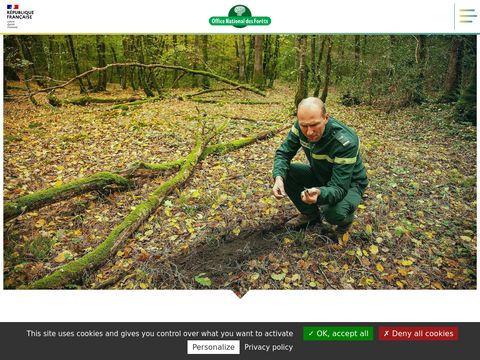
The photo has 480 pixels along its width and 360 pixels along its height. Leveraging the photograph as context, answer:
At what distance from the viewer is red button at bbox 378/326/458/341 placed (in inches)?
90.5

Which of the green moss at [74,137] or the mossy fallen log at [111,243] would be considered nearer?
the mossy fallen log at [111,243]

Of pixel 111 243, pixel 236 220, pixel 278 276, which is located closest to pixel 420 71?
pixel 236 220

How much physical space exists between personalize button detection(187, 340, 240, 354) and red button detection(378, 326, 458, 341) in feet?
3.75

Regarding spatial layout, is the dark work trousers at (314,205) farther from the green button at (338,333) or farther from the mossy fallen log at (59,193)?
the mossy fallen log at (59,193)

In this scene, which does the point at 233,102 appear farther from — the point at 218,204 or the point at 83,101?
the point at 218,204

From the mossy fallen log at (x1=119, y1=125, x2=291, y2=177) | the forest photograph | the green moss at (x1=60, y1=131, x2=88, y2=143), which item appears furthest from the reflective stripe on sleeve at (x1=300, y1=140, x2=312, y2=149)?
the green moss at (x1=60, y1=131, x2=88, y2=143)

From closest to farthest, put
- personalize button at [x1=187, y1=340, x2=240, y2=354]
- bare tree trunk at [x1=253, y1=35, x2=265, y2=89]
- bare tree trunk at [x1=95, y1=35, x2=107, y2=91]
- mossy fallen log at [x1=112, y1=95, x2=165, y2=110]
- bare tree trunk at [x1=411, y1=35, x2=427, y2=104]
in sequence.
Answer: personalize button at [x1=187, y1=340, x2=240, y2=354]
mossy fallen log at [x1=112, y1=95, x2=165, y2=110]
bare tree trunk at [x1=411, y1=35, x2=427, y2=104]
bare tree trunk at [x1=95, y1=35, x2=107, y2=91]
bare tree trunk at [x1=253, y1=35, x2=265, y2=89]

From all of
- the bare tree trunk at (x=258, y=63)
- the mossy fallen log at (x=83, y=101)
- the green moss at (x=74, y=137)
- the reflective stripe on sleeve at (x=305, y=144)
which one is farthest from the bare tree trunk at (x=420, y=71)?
the green moss at (x=74, y=137)

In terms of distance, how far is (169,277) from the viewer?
279 cm

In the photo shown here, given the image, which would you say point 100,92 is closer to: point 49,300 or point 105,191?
point 105,191

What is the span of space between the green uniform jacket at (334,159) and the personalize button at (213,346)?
1.41 meters

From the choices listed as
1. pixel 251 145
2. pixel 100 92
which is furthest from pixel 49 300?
pixel 100 92

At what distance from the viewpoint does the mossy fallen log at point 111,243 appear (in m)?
2.66
